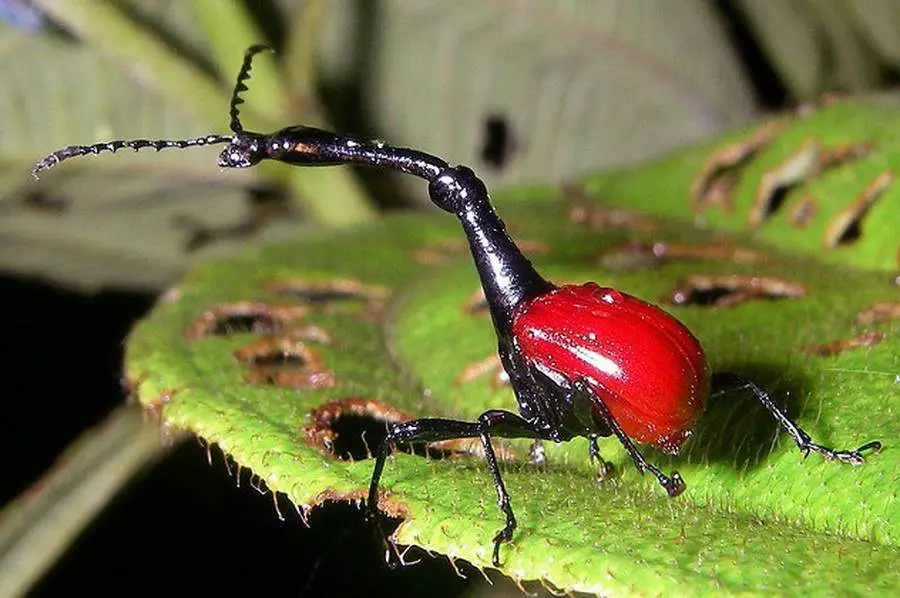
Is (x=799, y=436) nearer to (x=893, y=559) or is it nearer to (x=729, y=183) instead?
(x=893, y=559)

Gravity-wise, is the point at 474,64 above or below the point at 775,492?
above

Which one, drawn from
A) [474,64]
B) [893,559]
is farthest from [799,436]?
[474,64]

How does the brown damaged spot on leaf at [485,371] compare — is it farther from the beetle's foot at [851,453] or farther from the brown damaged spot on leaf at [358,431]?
the beetle's foot at [851,453]

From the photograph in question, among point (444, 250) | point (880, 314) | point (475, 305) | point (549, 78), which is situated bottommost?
point (880, 314)

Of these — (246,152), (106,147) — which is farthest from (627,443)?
(106,147)

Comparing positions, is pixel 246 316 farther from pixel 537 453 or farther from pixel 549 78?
pixel 549 78

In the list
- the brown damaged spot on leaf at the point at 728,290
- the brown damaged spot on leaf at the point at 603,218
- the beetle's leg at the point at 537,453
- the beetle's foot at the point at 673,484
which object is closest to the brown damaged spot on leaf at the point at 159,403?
the beetle's leg at the point at 537,453
